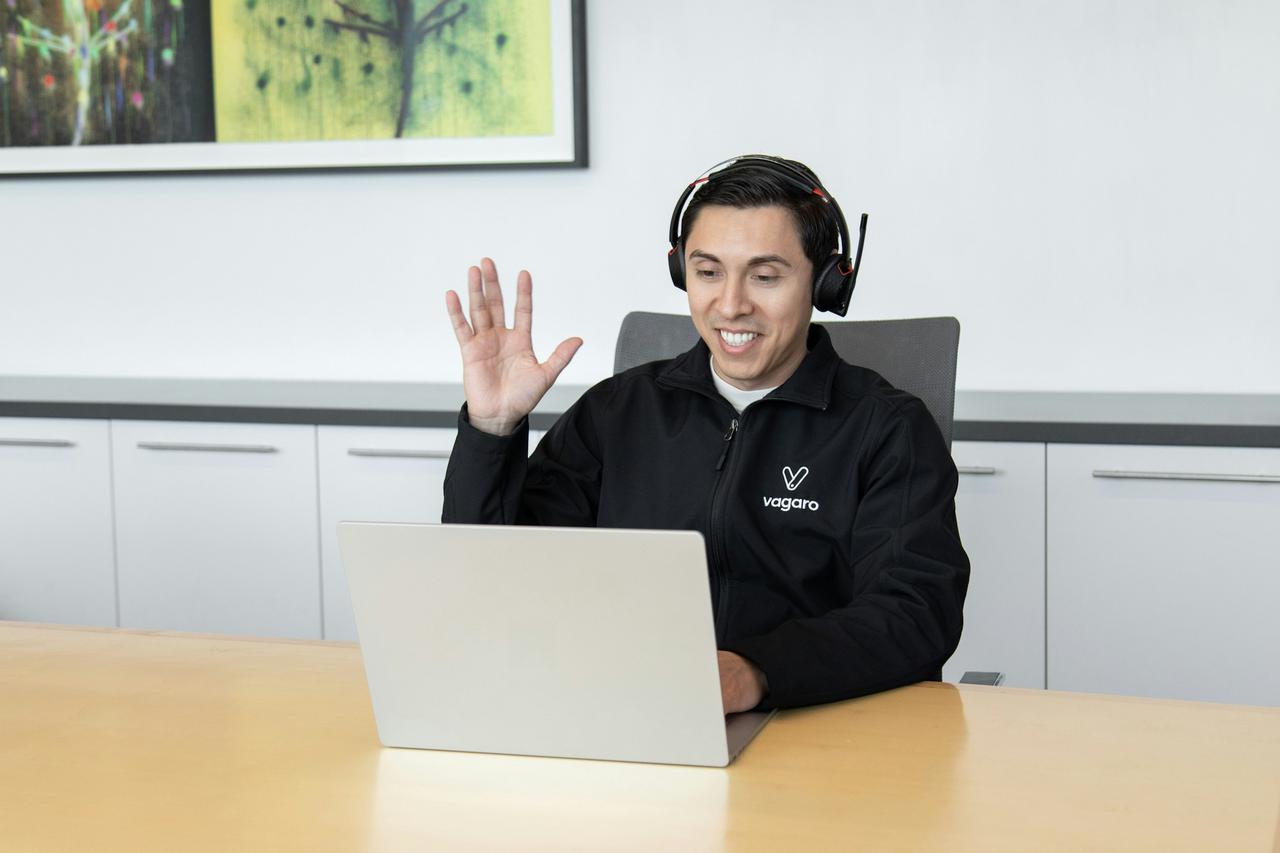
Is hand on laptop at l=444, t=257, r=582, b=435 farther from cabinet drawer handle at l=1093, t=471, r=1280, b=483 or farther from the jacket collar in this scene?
cabinet drawer handle at l=1093, t=471, r=1280, b=483

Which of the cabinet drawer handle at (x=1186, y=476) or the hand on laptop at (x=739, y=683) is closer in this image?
the hand on laptop at (x=739, y=683)

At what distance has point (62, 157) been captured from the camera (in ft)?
10.9

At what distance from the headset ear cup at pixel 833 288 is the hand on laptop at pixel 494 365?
0.31 meters

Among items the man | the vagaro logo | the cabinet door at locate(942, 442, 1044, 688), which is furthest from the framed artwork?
the vagaro logo

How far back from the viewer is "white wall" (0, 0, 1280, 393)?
275 cm

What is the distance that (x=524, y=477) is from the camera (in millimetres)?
1630

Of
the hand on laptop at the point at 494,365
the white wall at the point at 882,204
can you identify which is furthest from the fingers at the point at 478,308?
the white wall at the point at 882,204

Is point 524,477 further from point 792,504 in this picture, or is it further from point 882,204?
point 882,204

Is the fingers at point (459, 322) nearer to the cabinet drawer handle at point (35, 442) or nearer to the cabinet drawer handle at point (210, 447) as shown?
the cabinet drawer handle at point (210, 447)

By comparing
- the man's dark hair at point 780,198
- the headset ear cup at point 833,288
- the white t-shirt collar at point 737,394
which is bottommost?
the white t-shirt collar at point 737,394

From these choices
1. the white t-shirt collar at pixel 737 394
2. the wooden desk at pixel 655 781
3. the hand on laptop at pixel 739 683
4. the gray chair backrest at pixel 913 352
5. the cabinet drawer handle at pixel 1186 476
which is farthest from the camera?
the cabinet drawer handle at pixel 1186 476

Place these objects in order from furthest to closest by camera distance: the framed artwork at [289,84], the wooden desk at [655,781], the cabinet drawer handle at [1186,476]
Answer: the framed artwork at [289,84]
the cabinet drawer handle at [1186,476]
the wooden desk at [655,781]

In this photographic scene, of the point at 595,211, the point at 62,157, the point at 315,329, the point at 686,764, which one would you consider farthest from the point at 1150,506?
the point at 62,157

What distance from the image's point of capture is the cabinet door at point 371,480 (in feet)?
8.90
